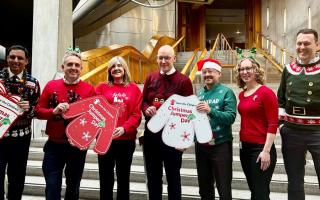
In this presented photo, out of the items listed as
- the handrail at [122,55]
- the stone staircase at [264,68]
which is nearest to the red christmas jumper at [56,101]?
the handrail at [122,55]

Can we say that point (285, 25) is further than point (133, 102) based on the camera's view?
Yes

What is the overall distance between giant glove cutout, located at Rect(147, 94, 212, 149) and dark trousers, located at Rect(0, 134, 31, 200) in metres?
1.10

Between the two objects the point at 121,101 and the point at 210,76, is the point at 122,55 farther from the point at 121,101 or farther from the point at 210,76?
the point at 210,76

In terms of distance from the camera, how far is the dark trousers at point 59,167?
2.70 m

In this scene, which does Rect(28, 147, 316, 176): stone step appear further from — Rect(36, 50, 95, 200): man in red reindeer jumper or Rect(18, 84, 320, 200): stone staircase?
Rect(36, 50, 95, 200): man in red reindeer jumper

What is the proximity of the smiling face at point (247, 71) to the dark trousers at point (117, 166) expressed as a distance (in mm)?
1142

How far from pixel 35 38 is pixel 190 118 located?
4.88 meters

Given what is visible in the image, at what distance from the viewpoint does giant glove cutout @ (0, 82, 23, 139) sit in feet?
8.60

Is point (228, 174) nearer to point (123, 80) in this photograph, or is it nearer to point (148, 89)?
point (148, 89)

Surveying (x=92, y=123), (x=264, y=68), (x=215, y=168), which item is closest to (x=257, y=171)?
(x=215, y=168)

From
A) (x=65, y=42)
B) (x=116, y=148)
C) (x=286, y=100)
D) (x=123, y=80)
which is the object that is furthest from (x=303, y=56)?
(x=65, y=42)

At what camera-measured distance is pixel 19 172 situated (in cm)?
278

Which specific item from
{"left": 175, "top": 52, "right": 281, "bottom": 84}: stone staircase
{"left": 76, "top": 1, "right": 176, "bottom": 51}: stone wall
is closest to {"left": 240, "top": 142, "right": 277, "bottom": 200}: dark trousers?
{"left": 175, "top": 52, "right": 281, "bottom": 84}: stone staircase

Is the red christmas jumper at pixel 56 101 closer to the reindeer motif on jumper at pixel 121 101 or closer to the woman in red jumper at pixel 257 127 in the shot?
the reindeer motif on jumper at pixel 121 101
